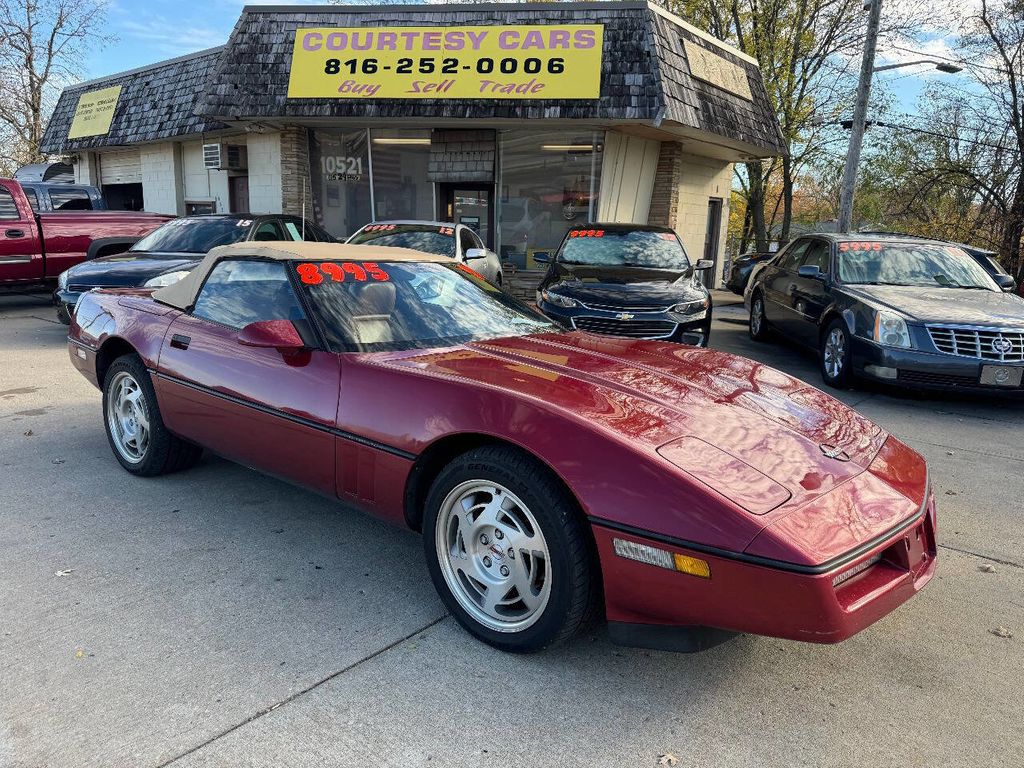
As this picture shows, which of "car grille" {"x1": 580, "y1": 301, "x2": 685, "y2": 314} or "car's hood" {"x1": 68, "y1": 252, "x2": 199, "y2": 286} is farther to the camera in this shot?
"car's hood" {"x1": 68, "y1": 252, "x2": 199, "y2": 286}

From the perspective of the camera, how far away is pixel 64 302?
8.08 m

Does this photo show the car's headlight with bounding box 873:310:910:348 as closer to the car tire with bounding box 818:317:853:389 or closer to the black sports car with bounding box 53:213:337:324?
the car tire with bounding box 818:317:853:389

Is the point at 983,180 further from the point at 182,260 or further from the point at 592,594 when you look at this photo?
the point at 592,594

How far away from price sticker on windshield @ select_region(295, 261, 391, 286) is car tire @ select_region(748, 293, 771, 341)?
768 centimetres

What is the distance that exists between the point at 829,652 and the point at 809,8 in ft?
90.2

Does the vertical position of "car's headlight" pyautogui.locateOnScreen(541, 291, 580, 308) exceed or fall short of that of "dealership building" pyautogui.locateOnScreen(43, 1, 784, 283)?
it falls short

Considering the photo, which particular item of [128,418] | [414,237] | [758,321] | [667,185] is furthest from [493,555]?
[667,185]

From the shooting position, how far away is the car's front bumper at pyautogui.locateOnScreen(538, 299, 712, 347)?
7016 mm

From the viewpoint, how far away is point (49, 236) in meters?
10.5

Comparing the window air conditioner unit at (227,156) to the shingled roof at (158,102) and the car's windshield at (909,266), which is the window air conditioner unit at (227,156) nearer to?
the shingled roof at (158,102)

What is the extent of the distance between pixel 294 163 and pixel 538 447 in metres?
13.4

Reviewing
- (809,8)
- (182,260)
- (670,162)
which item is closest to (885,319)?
(182,260)

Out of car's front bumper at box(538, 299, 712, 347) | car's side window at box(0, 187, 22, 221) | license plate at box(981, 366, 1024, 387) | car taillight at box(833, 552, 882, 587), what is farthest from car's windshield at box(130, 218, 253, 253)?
car taillight at box(833, 552, 882, 587)

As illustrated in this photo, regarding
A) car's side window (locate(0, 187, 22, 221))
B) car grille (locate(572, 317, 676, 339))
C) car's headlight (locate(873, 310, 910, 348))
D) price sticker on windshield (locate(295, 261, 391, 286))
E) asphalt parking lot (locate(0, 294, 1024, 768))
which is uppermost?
car's side window (locate(0, 187, 22, 221))
